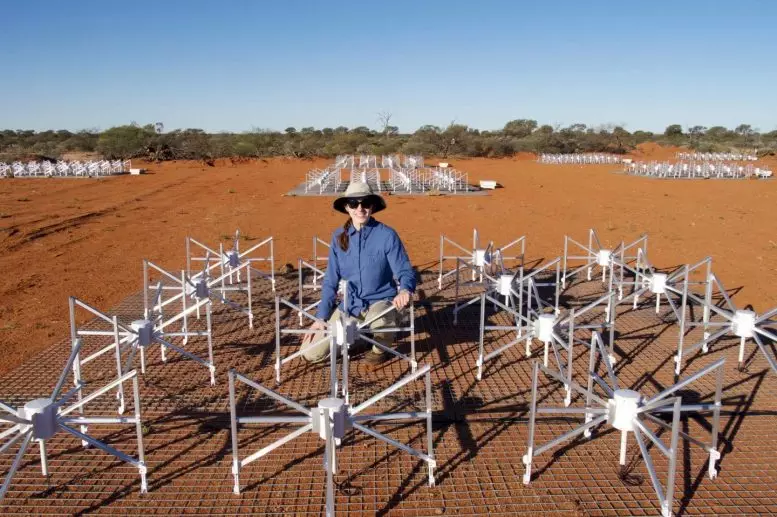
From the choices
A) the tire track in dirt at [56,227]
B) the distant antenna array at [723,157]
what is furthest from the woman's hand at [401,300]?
the distant antenna array at [723,157]

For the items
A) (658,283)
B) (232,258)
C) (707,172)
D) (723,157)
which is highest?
(723,157)

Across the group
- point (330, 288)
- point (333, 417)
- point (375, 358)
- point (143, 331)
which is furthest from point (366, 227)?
point (333, 417)

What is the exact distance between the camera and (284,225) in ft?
46.5

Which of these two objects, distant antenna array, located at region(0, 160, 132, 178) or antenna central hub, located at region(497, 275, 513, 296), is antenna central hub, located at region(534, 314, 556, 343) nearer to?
antenna central hub, located at region(497, 275, 513, 296)

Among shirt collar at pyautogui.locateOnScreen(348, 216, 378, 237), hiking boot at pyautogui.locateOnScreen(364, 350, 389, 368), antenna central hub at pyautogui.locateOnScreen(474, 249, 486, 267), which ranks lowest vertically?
hiking boot at pyautogui.locateOnScreen(364, 350, 389, 368)

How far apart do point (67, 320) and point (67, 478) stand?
380cm

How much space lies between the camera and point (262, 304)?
7.24 metres

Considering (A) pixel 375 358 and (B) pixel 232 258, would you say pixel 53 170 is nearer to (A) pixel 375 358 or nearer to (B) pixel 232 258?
(B) pixel 232 258

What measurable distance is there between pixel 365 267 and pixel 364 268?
1cm

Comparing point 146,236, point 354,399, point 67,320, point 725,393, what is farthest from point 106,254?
point 725,393

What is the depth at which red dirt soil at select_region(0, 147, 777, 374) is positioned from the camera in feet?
27.5

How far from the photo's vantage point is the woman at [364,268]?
5.08 m

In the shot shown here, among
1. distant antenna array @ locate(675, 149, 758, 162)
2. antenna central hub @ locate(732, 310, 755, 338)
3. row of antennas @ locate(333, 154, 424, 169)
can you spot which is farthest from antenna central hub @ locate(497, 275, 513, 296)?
distant antenna array @ locate(675, 149, 758, 162)

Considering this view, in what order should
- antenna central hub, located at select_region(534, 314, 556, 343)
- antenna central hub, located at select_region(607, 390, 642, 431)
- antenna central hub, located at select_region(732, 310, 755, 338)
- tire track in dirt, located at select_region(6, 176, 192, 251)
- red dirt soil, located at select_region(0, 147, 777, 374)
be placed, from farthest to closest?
1. tire track in dirt, located at select_region(6, 176, 192, 251)
2. red dirt soil, located at select_region(0, 147, 777, 374)
3. antenna central hub, located at select_region(732, 310, 755, 338)
4. antenna central hub, located at select_region(534, 314, 556, 343)
5. antenna central hub, located at select_region(607, 390, 642, 431)
